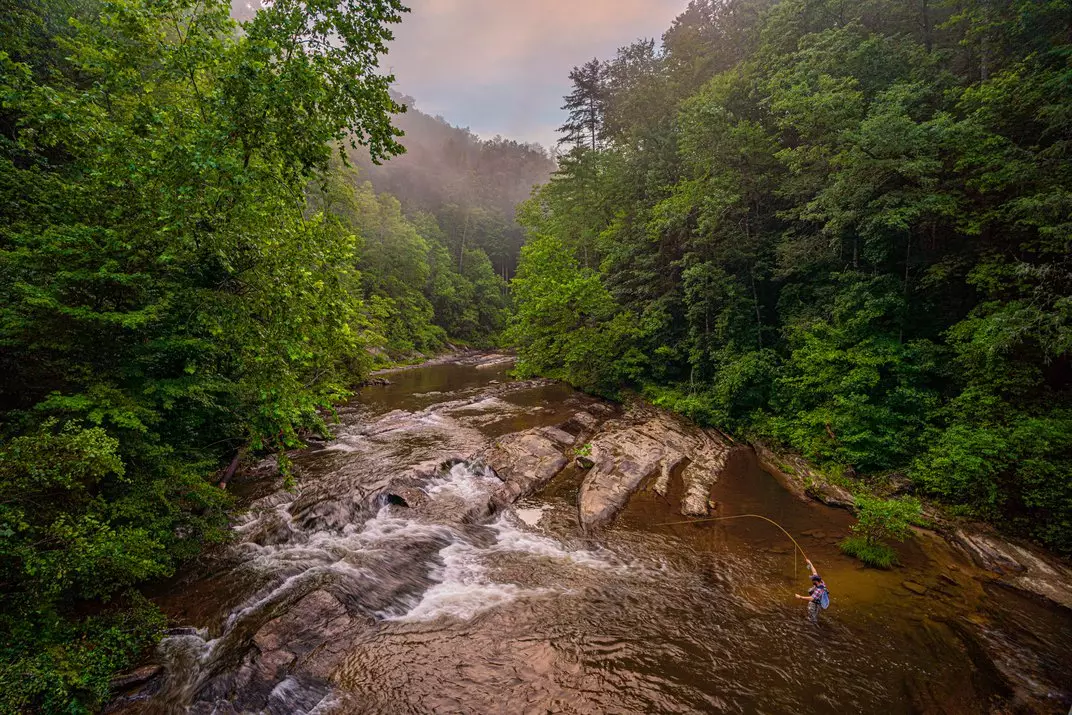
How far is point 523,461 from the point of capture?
1380cm

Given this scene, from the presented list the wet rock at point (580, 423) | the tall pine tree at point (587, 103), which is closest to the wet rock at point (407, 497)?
the wet rock at point (580, 423)

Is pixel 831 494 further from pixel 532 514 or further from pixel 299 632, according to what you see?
pixel 299 632

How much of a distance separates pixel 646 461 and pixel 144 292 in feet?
44.6

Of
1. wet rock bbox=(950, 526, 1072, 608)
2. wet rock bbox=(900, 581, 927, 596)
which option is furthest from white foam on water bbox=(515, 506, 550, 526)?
wet rock bbox=(950, 526, 1072, 608)

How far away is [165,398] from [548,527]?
8.43 metres

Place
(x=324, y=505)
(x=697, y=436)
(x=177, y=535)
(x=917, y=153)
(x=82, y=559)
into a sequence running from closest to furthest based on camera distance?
1. (x=82, y=559)
2. (x=177, y=535)
3. (x=324, y=505)
4. (x=917, y=153)
5. (x=697, y=436)

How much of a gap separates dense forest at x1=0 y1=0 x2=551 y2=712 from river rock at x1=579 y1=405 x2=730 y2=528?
7921mm

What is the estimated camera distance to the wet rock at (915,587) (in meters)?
7.74

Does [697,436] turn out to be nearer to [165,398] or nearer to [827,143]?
[827,143]

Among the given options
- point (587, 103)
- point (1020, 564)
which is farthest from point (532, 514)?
point (587, 103)

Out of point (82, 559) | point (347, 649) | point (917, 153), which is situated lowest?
point (347, 649)

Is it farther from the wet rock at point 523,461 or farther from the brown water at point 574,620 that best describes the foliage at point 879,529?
the wet rock at point 523,461

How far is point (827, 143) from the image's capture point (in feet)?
45.9

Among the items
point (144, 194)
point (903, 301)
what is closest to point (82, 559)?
point (144, 194)
